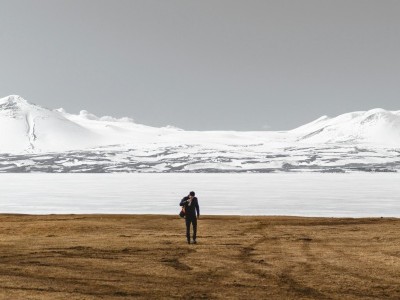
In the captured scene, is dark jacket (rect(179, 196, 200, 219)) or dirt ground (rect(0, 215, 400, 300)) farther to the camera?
dark jacket (rect(179, 196, 200, 219))

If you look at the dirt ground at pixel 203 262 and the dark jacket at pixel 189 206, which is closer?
the dirt ground at pixel 203 262

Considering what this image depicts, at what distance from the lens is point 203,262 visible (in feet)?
69.4

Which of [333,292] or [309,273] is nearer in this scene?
[333,292]

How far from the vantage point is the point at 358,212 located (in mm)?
49000

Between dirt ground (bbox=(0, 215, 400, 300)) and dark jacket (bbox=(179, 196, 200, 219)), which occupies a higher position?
dark jacket (bbox=(179, 196, 200, 219))

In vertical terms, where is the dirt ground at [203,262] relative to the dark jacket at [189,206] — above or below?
below

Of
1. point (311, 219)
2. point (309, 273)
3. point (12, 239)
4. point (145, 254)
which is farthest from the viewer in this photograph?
point (311, 219)

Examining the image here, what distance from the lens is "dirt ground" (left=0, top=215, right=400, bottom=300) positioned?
15.9 meters

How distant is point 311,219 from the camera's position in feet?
136

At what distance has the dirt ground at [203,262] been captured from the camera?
1595cm

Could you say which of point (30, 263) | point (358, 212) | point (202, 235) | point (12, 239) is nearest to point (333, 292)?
point (30, 263)

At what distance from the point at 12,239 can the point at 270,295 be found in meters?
18.6

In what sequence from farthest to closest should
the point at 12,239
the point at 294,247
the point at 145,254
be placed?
the point at 12,239
the point at 294,247
the point at 145,254

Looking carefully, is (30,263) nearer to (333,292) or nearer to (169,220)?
(333,292)
